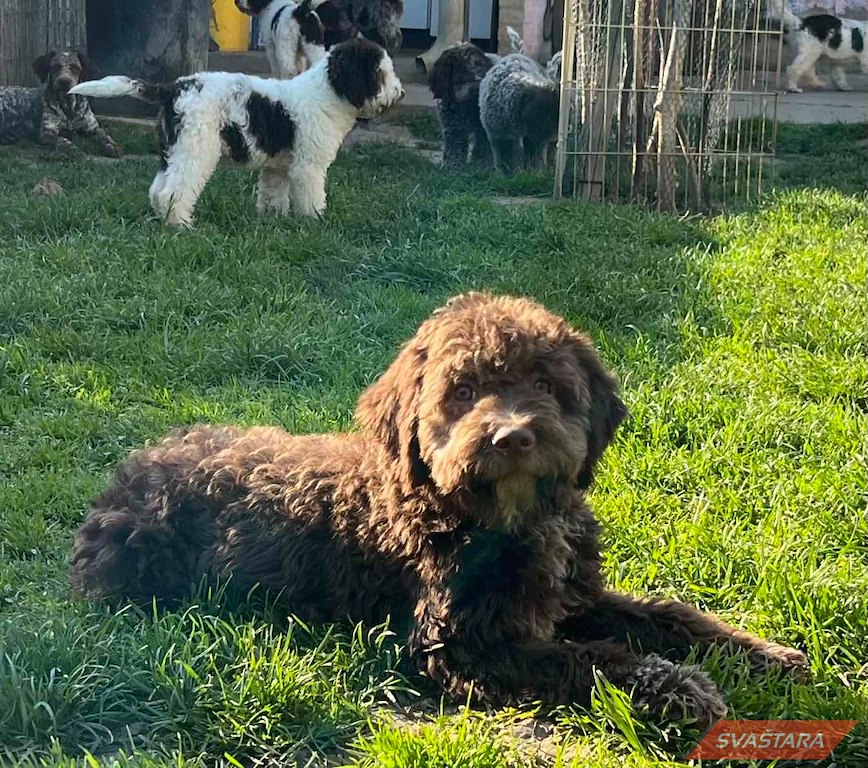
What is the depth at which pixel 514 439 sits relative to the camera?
288 cm

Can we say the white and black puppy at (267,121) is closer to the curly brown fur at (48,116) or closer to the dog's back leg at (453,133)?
the dog's back leg at (453,133)

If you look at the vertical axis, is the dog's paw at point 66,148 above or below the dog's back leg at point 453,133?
below

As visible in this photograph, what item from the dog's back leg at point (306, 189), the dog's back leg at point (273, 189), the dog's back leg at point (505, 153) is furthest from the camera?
the dog's back leg at point (505, 153)

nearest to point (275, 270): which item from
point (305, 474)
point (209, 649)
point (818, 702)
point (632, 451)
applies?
point (632, 451)

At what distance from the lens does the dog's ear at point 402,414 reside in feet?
10.5

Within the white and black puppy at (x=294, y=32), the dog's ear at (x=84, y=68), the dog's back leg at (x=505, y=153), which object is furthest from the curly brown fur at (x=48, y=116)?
the dog's back leg at (x=505, y=153)

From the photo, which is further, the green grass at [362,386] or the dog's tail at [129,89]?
the dog's tail at [129,89]

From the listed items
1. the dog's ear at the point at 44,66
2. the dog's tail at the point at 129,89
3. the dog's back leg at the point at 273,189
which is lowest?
the dog's back leg at the point at 273,189

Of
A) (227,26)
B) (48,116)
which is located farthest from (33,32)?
(227,26)

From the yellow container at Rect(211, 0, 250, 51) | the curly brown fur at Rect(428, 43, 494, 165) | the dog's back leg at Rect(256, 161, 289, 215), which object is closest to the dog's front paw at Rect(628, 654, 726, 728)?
the dog's back leg at Rect(256, 161, 289, 215)

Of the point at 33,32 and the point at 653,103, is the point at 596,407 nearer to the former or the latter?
the point at 653,103

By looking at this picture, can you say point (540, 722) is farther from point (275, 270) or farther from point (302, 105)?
point (302, 105)

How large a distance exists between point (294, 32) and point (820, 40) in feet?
26.8

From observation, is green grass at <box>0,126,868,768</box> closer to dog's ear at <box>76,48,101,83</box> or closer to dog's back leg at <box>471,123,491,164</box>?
dog's back leg at <box>471,123,491,164</box>
